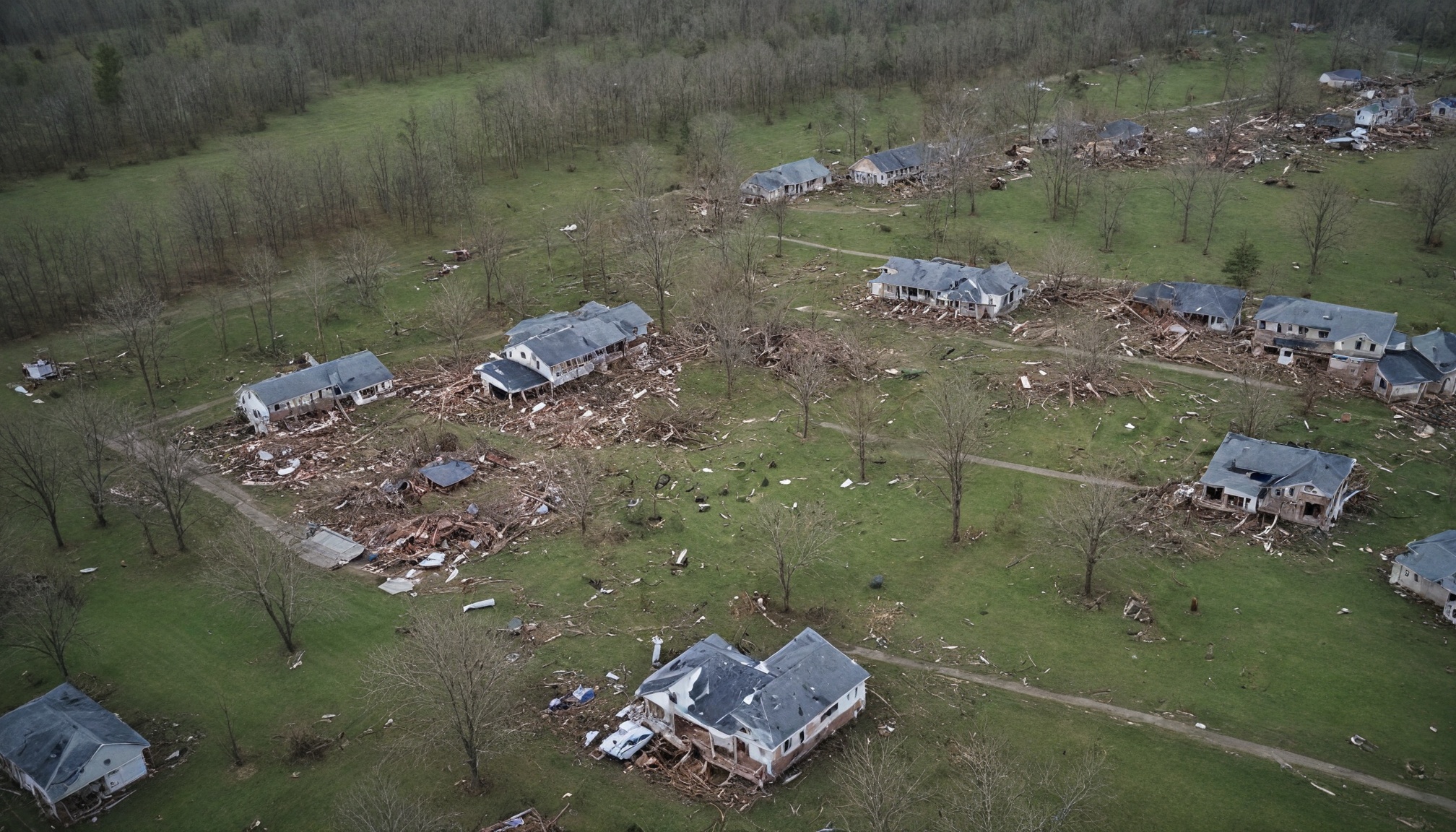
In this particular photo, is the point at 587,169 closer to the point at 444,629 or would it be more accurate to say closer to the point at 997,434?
the point at 997,434

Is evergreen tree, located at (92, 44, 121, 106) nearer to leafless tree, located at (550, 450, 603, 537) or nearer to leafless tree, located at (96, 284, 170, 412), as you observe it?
leafless tree, located at (96, 284, 170, 412)

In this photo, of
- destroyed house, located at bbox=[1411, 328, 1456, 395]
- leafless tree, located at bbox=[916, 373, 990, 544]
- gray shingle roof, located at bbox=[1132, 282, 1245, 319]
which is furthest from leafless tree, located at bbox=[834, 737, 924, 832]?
gray shingle roof, located at bbox=[1132, 282, 1245, 319]

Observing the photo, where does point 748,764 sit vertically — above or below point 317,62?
below

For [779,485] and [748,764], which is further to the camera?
[779,485]

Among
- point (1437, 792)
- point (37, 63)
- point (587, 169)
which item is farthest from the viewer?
point (37, 63)

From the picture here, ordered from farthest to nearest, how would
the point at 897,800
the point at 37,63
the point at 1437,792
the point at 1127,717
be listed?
the point at 37,63, the point at 1127,717, the point at 1437,792, the point at 897,800

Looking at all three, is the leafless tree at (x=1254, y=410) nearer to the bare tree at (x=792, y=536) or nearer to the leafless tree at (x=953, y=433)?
the leafless tree at (x=953, y=433)

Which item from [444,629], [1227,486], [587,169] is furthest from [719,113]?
[444,629]
